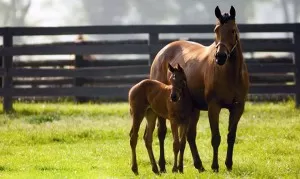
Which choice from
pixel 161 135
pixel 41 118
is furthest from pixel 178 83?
pixel 41 118

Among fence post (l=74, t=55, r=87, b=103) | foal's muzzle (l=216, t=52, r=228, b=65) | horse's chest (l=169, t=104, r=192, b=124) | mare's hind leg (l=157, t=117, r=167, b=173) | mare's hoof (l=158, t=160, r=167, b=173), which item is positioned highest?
foal's muzzle (l=216, t=52, r=228, b=65)

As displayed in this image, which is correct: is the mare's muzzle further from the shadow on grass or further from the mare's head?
the shadow on grass

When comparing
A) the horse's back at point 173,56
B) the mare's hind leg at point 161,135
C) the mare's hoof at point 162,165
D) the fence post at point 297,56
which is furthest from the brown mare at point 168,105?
the fence post at point 297,56

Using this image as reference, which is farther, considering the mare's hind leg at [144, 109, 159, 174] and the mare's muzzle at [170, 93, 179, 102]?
the mare's hind leg at [144, 109, 159, 174]

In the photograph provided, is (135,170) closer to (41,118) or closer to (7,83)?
(41,118)

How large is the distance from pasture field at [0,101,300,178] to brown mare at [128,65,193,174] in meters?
0.38

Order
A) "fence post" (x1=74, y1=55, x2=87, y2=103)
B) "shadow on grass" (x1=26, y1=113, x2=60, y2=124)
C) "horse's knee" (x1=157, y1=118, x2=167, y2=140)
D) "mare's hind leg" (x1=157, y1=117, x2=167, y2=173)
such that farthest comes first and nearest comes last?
"fence post" (x1=74, y1=55, x2=87, y2=103), "shadow on grass" (x1=26, y1=113, x2=60, y2=124), "horse's knee" (x1=157, y1=118, x2=167, y2=140), "mare's hind leg" (x1=157, y1=117, x2=167, y2=173)

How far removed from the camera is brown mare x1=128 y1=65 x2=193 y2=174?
385 inches

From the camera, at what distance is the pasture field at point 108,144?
33.7 ft

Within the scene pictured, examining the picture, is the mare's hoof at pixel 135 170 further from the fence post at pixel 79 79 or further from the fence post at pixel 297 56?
the fence post at pixel 79 79

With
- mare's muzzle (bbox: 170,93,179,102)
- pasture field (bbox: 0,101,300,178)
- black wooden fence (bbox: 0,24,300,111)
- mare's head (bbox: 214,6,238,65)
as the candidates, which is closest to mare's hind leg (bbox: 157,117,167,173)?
pasture field (bbox: 0,101,300,178)

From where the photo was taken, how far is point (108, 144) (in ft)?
44.0

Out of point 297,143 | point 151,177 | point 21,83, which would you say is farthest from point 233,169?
point 21,83

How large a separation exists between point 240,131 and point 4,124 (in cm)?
499
